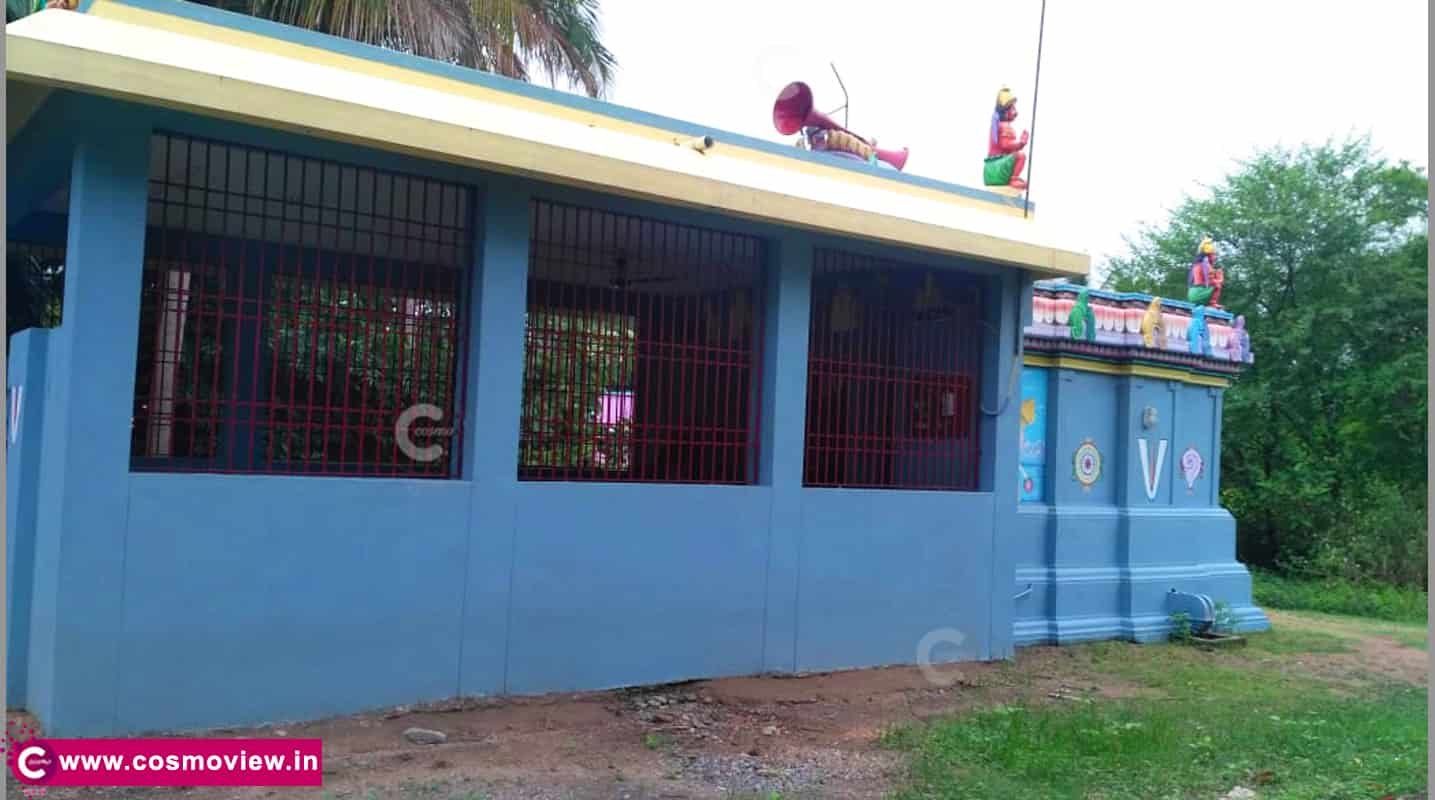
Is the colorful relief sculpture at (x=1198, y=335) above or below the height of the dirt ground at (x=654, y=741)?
above

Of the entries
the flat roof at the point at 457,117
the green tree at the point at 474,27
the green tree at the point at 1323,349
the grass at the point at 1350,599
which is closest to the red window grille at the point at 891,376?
the flat roof at the point at 457,117

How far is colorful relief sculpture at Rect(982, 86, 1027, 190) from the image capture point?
965 cm

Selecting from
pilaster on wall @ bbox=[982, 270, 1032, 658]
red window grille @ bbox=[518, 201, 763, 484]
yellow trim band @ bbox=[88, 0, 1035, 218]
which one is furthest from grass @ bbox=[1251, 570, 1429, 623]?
red window grille @ bbox=[518, 201, 763, 484]

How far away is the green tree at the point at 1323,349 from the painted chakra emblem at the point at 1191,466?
692 centimetres

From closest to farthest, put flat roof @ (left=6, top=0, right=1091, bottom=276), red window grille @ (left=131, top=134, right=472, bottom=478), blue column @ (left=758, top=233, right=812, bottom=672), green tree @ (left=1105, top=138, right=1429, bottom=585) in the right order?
flat roof @ (left=6, top=0, right=1091, bottom=276) < red window grille @ (left=131, top=134, right=472, bottom=478) < blue column @ (left=758, top=233, right=812, bottom=672) < green tree @ (left=1105, top=138, right=1429, bottom=585)

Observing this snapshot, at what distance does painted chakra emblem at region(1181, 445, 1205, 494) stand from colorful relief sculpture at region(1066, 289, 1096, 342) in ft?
6.08

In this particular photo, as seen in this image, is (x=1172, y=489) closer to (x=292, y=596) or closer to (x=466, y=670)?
(x=466, y=670)

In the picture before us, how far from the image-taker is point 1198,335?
1165cm

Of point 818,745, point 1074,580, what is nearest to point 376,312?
point 818,745

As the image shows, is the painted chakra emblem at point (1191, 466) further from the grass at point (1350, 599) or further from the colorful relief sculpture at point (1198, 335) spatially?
the grass at point (1350, 599)

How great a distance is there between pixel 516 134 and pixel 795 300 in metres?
2.38

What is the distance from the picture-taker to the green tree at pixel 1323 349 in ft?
59.8

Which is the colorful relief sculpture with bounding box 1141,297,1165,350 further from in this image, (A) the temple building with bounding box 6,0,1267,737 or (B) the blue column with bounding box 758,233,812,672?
(B) the blue column with bounding box 758,233,812,672

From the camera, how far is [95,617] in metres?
5.56
